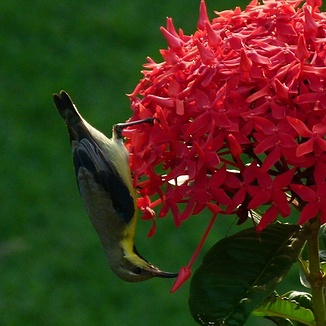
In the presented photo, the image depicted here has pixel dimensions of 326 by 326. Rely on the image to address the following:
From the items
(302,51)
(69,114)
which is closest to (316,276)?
(302,51)

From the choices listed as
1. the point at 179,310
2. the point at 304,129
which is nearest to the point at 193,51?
the point at 304,129

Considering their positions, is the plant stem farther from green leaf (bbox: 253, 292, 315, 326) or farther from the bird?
the bird

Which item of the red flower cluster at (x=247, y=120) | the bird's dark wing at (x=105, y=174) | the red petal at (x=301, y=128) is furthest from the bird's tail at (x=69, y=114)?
the red petal at (x=301, y=128)

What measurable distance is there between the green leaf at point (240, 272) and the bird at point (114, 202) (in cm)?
21

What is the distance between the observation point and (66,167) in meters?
6.75

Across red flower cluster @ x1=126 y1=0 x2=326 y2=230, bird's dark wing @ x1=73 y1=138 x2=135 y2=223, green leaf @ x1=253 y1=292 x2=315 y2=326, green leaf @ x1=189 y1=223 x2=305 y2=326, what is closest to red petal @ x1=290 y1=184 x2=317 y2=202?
red flower cluster @ x1=126 y1=0 x2=326 y2=230

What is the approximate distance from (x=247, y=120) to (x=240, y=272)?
1.56ft

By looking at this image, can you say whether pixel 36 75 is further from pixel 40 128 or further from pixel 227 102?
pixel 227 102

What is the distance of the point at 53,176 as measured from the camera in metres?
6.71

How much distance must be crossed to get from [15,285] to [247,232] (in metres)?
3.66

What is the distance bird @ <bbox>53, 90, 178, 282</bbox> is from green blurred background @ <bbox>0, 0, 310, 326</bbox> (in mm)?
2947

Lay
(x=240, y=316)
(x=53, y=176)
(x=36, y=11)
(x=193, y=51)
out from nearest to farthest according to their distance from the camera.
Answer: (x=240, y=316) → (x=193, y=51) → (x=53, y=176) → (x=36, y=11)

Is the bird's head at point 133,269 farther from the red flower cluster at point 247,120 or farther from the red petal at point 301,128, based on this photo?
the red petal at point 301,128

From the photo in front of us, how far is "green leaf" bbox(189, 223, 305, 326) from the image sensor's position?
2.55 metres
